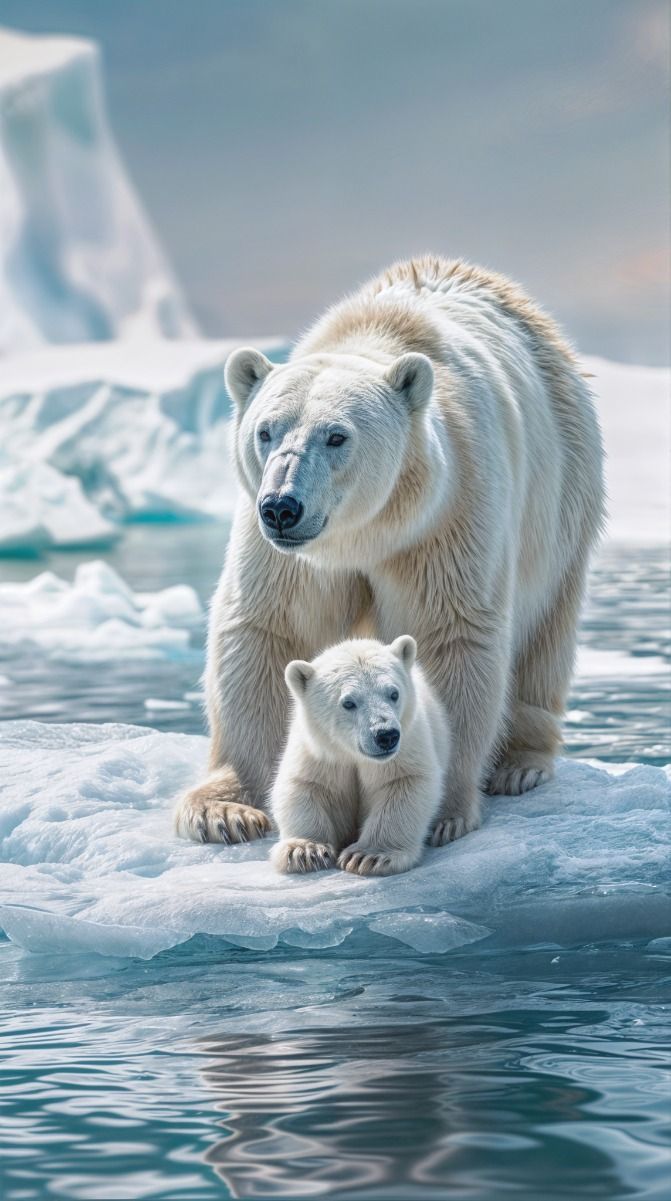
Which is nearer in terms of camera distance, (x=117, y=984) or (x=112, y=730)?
(x=117, y=984)

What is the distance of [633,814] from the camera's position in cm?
404

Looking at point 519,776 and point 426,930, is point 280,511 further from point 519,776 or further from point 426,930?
point 519,776

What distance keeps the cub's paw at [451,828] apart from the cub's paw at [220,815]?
1.58 ft

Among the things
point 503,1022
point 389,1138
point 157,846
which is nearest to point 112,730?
point 157,846

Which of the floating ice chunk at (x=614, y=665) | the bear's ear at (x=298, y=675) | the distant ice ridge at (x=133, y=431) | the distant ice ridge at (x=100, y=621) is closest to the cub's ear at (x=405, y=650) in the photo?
the bear's ear at (x=298, y=675)

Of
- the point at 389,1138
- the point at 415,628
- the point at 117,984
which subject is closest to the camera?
the point at 389,1138

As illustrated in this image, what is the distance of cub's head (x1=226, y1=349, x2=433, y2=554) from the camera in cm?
347

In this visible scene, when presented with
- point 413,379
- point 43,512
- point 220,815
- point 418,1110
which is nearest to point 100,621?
point 43,512

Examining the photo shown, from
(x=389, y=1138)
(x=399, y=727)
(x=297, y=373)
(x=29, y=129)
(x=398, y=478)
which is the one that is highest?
(x=29, y=129)

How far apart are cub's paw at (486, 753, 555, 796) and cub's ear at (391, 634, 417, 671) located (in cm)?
90

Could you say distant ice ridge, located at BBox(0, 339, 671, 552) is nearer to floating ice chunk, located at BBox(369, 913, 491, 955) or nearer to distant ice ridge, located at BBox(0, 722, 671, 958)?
distant ice ridge, located at BBox(0, 722, 671, 958)

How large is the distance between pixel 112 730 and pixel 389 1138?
3.48 m

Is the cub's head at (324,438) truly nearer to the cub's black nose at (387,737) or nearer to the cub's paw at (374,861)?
the cub's black nose at (387,737)

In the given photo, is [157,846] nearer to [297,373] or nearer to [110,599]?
[297,373]
